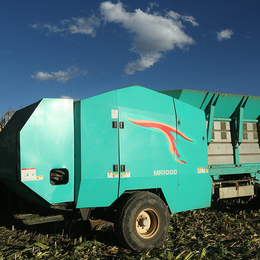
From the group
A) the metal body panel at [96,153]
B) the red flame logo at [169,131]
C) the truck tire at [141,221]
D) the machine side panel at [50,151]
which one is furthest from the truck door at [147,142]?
the machine side panel at [50,151]

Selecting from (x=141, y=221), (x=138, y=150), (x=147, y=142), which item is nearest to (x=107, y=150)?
(x=138, y=150)

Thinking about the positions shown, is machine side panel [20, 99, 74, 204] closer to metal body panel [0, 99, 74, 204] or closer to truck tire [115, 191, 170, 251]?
metal body panel [0, 99, 74, 204]

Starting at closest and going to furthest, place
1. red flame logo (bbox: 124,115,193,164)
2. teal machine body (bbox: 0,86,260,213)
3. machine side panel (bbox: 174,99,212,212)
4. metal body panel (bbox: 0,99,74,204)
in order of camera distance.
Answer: metal body panel (bbox: 0,99,74,204) < teal machine body (bbox: 0,86,260,213) < red flame logo (bbox: 124,115,193,164) < machine side panel (bbox: 174,99,212,212)

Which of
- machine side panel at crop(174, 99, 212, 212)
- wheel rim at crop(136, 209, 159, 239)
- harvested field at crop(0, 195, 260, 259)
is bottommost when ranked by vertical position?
harvested field at crop(0, 195, 260, 259)

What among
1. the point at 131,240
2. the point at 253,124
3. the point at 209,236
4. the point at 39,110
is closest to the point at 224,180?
the point at 253,124

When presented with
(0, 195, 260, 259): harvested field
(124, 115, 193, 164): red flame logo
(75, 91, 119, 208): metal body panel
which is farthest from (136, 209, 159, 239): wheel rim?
(124, 115, 193, 164): red flame logo

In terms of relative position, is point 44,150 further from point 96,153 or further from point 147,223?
point 147,223

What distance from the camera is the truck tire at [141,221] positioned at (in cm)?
430

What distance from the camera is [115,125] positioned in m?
4.61

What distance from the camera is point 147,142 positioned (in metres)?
4.91

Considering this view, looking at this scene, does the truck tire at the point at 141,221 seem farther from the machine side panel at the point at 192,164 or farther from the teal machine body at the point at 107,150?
the machine side panel at the point at 192,164

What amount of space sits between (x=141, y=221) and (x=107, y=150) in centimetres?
139

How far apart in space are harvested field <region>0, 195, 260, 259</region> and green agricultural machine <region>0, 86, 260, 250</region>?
45cm

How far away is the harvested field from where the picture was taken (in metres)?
4.21
